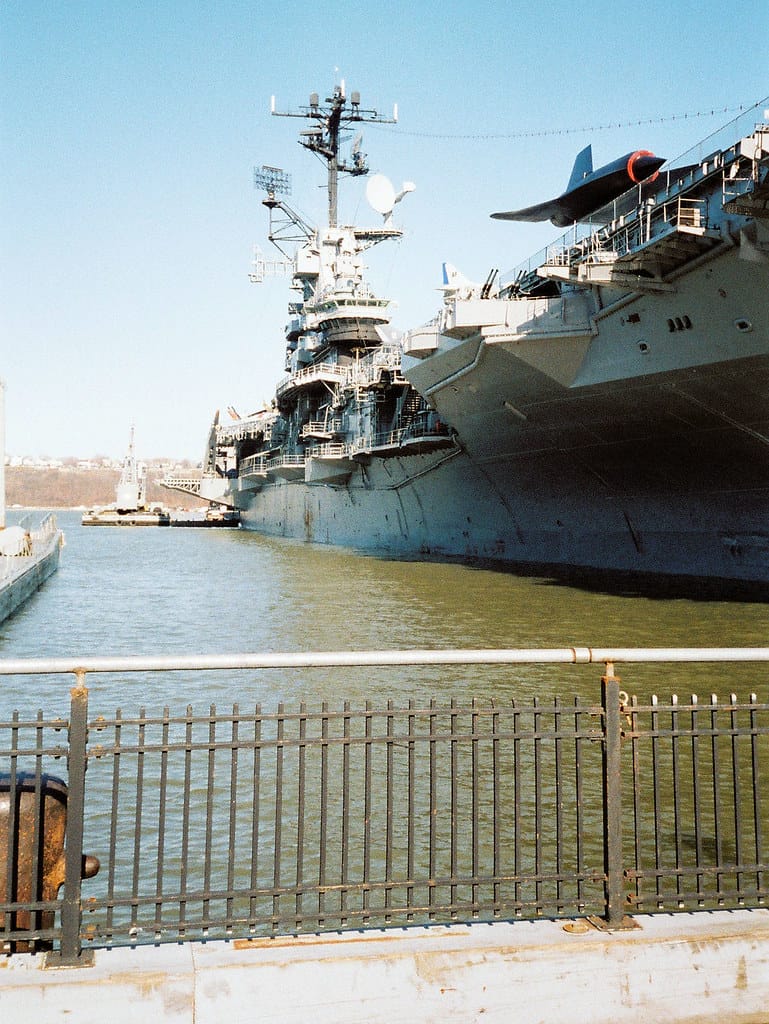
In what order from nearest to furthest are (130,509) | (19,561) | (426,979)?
(426,979) < (19,561) < (130,509)

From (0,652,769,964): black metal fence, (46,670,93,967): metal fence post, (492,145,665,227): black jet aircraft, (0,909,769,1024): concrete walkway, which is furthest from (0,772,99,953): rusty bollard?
(492,145,665,227): black jet aircraft

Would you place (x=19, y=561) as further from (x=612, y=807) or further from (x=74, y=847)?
(x=612, y=807)

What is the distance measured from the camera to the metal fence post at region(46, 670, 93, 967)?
3.43 m

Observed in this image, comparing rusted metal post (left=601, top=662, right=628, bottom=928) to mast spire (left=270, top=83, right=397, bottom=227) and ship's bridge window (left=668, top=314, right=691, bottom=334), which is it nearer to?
ship's bridge window (left=668, top=314, right=691, bottom=334)

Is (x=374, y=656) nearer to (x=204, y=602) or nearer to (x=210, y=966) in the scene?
(x=210, y=966)

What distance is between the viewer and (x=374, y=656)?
384cm

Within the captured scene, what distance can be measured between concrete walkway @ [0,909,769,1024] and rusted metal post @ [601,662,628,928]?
0.37 ft

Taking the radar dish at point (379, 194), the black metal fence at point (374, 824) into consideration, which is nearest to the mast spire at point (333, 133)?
the radar dish at point (379, 194)

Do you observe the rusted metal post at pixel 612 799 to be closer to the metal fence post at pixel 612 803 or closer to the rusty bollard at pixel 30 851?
the metal fence post at pixel 612 803

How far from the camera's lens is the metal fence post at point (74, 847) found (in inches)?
135

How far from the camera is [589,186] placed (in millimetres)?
22016

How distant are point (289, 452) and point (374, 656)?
5004 cm

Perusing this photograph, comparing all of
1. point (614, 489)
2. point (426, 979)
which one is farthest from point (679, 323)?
point (426, 979)

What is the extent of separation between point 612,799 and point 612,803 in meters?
0.02
